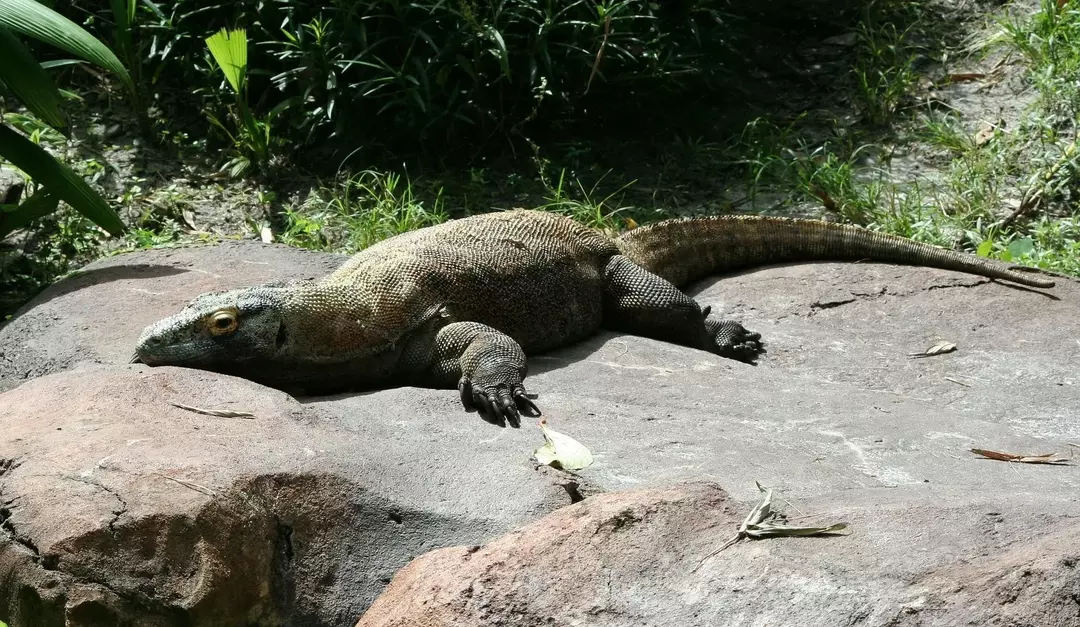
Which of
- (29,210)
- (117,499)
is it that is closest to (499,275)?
(117,499)

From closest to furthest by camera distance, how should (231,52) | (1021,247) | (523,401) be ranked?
(523,401) → (1021,247) → (231,52)

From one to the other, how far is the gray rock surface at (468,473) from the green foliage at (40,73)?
1.38 metres

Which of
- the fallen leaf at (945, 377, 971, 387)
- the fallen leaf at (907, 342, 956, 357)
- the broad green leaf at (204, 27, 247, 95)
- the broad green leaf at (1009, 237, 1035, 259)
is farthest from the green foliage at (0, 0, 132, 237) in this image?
the broad green leaf at (1009, 237, 1035, 259)

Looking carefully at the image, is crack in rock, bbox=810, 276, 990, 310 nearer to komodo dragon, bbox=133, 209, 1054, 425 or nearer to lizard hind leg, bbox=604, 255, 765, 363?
komodo dragon, bbox=133, 209, 1054, 425

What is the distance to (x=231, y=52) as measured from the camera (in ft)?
29.3

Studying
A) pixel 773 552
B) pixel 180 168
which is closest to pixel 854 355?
pixel 773 552

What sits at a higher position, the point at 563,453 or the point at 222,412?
the point at 222,412

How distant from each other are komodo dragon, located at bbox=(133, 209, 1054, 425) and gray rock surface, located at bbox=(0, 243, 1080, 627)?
0.24 m

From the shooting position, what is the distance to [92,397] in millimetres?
4258

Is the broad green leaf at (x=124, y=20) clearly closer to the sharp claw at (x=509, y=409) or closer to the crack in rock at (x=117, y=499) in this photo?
the sharp claw at (x=509, y=409)

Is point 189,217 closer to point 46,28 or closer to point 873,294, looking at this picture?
point 46,28

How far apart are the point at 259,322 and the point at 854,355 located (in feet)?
10.7

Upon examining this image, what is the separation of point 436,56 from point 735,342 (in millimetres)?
4026

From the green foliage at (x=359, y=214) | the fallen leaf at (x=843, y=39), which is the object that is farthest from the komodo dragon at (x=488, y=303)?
the fallen leaf at (x=843, y=39)
